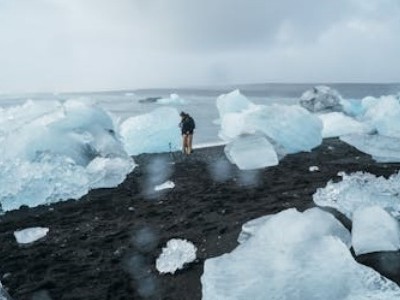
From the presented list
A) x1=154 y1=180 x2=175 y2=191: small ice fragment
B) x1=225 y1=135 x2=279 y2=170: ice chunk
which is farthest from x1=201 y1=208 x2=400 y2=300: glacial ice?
x1=225 y1=135 x2=279 y2=170: ice chunk

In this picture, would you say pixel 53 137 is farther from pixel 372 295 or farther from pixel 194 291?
pixel 372 295

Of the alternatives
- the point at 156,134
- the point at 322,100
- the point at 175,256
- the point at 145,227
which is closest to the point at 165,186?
the point at 145,227

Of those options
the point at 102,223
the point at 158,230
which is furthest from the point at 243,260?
the point at 102,223

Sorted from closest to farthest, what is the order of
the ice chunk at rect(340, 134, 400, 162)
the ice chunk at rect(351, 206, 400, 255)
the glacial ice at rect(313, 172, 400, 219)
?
the ice chunk at rect(351, 206, 400, 255), the glacial ice at rect(313, 172, 400, 219), the ice chunk at rect(340, 134, 400, 162)

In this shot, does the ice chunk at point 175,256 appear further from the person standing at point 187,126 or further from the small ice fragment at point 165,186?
the person standing at point 187,126

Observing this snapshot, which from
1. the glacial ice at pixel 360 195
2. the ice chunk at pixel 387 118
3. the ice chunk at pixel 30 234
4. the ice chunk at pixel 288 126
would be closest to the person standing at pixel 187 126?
the ice chunk at pixel 288 126

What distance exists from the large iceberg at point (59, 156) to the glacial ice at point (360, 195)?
18.9 feet

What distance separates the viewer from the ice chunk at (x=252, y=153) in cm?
1197

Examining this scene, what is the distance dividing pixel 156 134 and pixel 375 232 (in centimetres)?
1158

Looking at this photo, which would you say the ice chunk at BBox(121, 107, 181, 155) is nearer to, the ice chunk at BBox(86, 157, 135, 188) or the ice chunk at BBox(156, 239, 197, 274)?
the ice chunk at BBox(86, 157, 135, 188)

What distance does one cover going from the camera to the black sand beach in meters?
6.07

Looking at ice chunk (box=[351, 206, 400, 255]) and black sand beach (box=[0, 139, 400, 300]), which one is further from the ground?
ice chunk (box=[351, 206, 400, 255])

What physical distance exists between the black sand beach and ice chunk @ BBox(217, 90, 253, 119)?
9.46 metres

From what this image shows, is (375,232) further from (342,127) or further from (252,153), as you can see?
(342,127)
